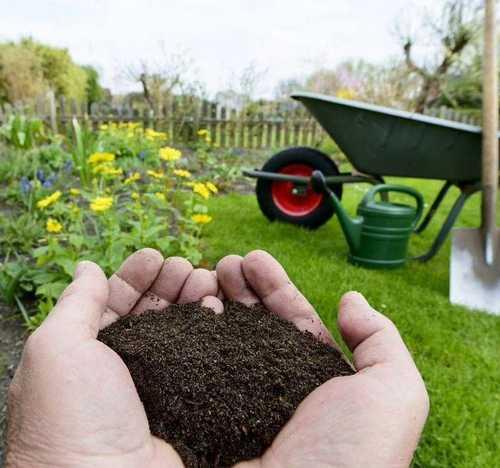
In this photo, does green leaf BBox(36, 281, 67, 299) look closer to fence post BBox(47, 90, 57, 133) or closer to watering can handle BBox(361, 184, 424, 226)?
watering can handle BBox(361, 184, 424, 226)

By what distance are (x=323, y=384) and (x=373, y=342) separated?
13cm

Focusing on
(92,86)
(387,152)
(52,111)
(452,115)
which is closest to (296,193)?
(387,152)

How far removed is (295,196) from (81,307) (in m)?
2.58

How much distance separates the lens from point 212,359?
99 cm

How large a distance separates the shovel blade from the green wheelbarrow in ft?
0.42

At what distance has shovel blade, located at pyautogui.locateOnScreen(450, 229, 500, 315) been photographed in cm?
232

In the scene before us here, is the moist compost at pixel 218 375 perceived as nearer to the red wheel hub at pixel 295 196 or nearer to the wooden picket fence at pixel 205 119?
the red wheel hub at pixel 295 196

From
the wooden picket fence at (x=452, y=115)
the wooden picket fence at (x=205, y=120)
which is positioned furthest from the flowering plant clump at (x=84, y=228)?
the wooden picket fence at (x=452, y=115)

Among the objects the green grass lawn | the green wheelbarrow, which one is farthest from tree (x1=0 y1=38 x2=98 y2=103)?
the green grass lawn

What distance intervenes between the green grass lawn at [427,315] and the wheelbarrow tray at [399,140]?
547 mm

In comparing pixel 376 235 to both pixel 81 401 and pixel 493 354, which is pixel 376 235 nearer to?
pixel 493 354

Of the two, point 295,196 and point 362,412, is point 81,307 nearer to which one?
point 362,412

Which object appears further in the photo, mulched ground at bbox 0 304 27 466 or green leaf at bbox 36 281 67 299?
green leaf at bbox 36 281 67 299

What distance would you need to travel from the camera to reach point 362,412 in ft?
2.67
